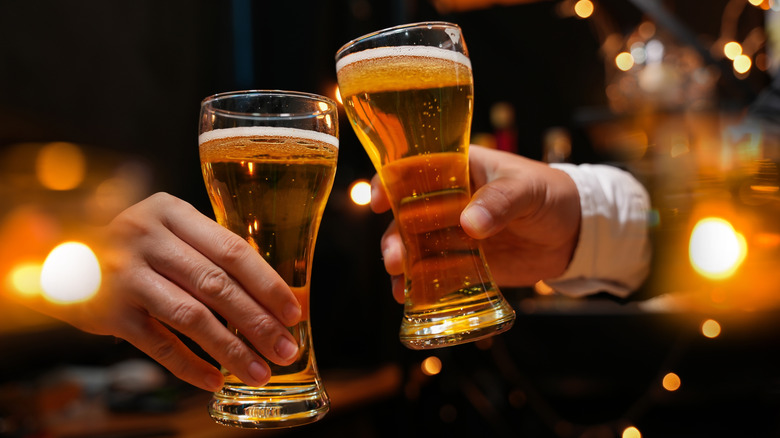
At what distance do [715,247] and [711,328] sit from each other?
43.5 inches

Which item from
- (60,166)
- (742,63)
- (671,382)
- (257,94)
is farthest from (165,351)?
(742,63)

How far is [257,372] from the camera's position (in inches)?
28.3

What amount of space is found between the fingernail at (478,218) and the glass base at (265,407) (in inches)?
11.3

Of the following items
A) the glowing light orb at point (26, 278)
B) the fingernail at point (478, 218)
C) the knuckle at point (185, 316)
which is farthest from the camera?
the glowing light orb at point (26, 278)

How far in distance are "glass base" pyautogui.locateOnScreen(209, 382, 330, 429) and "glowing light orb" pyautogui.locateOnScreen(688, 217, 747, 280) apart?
3.73 feet

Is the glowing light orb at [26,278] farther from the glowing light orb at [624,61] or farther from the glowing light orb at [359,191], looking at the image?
the glowing light orb at [624,61]

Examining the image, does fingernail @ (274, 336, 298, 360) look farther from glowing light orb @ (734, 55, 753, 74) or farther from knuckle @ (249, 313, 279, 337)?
glowing light orb @ (734, 55, 753, 74)

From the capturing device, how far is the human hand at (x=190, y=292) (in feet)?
2.31

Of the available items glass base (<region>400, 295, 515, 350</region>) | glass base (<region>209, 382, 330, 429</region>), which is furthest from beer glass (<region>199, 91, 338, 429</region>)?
glass base (<region>400, 295, 515, 350</region>)

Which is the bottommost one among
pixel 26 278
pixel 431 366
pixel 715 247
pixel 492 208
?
pixel 431 366

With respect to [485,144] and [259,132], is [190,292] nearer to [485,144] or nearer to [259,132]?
[259,132]

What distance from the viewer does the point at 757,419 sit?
2469mm

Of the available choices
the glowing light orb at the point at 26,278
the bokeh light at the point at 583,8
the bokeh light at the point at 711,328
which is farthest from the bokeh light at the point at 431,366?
the glowing light orb at the point at 26,278

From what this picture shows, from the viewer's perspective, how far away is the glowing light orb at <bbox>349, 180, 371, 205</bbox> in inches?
117
